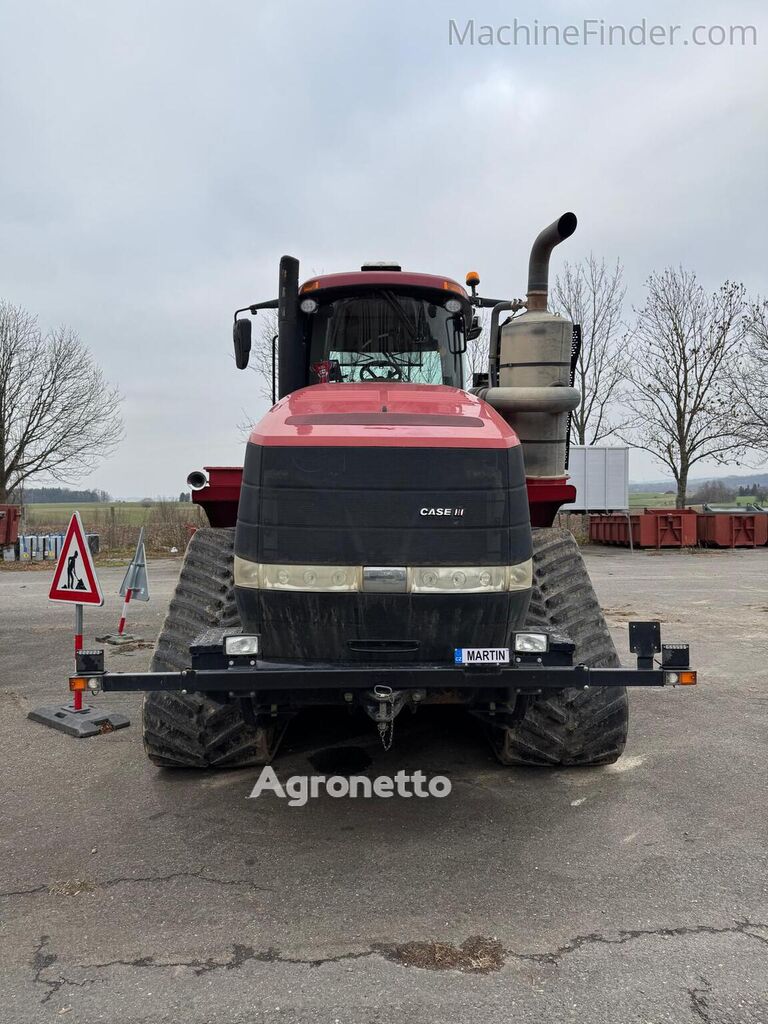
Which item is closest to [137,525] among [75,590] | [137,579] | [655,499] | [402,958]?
[137,579]

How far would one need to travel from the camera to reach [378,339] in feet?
15.8

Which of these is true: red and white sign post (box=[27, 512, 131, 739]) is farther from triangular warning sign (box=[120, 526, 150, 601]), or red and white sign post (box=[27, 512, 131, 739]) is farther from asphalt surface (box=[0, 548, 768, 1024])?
triangular warning sign (box=[120, 526, 150, 601])

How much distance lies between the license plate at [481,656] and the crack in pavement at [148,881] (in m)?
1.31

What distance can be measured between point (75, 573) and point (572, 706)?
3967 mm

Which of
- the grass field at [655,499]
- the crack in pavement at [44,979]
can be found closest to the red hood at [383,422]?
the crack in pavement at [44,979]

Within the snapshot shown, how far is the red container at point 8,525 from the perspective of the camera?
10238 millimetres

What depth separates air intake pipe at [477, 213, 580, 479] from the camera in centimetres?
477

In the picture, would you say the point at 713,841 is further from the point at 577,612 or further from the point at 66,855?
the point at 66,855

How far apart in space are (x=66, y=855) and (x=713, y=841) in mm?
3170

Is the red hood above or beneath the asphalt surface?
above

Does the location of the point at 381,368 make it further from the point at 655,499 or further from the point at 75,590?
the point at 655,499

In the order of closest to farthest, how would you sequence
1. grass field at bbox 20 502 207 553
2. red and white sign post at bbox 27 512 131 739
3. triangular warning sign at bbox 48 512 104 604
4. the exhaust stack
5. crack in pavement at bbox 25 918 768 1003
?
crack in pavement at bbox 25 918 768 1003
the exhaust stack
red and white sign post at bbox 27 512 131 739
triangular warning sign at bbox 48 512 104 604
grass field at bbox 20 502 207 553

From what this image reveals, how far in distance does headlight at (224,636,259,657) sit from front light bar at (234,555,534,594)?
0.25m

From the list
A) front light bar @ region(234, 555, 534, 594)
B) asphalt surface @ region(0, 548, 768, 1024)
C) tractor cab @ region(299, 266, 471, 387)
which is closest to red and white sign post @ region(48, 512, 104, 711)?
asphalt surface @ region(0, 548, 768, 1024)
